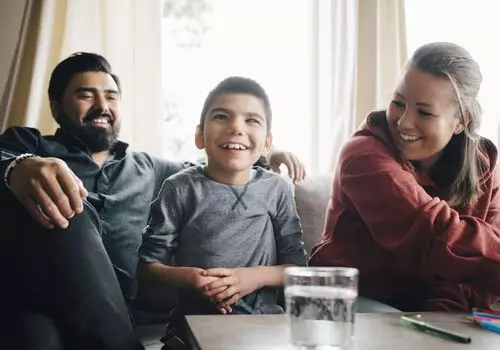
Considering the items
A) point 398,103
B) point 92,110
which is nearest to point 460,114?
point 398,103

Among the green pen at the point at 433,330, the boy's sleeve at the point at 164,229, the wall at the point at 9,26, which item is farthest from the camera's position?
the wall at the point at 9,26

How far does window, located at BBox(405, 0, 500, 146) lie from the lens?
115 inches

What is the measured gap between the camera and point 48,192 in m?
1.18

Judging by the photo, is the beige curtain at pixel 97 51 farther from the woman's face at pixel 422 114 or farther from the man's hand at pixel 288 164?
the woman's face at pixel 422 114

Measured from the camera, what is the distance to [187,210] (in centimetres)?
148

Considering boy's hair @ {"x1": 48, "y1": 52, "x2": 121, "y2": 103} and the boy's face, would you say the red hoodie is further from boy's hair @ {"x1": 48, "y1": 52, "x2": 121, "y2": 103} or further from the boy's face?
boy's hair @ {"x1": 48, "y1": 52, "x2": 121, "y2": 103}

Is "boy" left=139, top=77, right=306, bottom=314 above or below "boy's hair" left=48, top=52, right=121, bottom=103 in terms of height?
below

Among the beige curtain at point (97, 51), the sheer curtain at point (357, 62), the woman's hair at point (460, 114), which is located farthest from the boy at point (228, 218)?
the sheer curtain at point (357, 62)

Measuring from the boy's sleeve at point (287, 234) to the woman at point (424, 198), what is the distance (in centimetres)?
7

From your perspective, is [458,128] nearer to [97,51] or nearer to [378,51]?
[378,51]

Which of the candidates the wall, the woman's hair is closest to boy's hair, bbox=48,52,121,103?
the wall

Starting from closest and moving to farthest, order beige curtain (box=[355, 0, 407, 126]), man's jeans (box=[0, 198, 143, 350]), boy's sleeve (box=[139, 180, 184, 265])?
man's jeans (box=[0, 198, 143, 350]) < boy's sleeve (box=[139, 180, 184, 265]) < beige curtain (box=[355, 0, 407, 126])

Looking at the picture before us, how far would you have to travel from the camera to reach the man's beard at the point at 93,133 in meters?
1.93

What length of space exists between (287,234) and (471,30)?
1.91 metres
